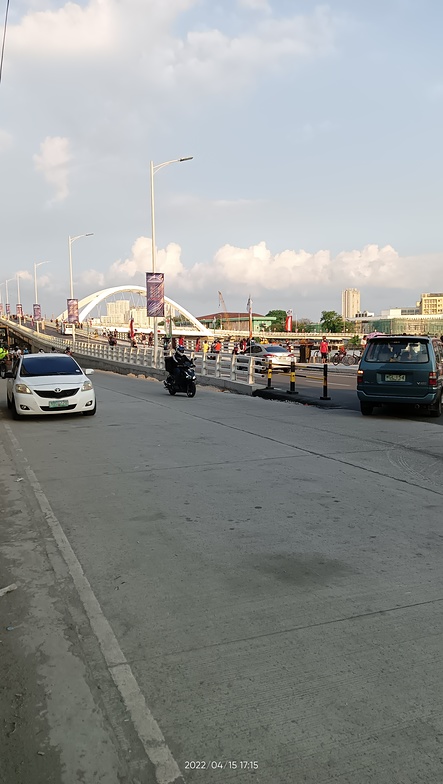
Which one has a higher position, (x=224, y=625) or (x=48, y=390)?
(x=48, y=390)

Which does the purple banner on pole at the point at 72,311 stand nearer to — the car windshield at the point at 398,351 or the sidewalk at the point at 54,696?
the car windshield at the point at 398,351

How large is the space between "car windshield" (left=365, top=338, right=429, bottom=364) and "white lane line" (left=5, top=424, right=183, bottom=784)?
392 inches

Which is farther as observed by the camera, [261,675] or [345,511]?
[345,511]

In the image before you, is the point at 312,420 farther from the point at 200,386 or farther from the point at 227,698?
the point at 200,386

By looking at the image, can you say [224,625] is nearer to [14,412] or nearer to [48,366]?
[14,412]

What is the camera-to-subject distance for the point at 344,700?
3078mm

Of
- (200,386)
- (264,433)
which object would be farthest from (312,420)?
(200,386)

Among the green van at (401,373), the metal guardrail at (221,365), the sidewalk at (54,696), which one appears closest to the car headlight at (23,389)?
the green van at (401,373)

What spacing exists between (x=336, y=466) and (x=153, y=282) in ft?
93.4

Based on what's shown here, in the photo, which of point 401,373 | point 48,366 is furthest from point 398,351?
point 48,366

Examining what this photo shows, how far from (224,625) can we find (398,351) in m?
10.9

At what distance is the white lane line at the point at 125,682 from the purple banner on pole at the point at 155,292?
31.2 m

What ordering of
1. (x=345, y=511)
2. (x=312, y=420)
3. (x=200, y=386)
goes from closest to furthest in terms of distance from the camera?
(x=345, y=511) → (x=312, y=420) → (x=200, y=386)

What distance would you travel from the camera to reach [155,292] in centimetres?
3594
